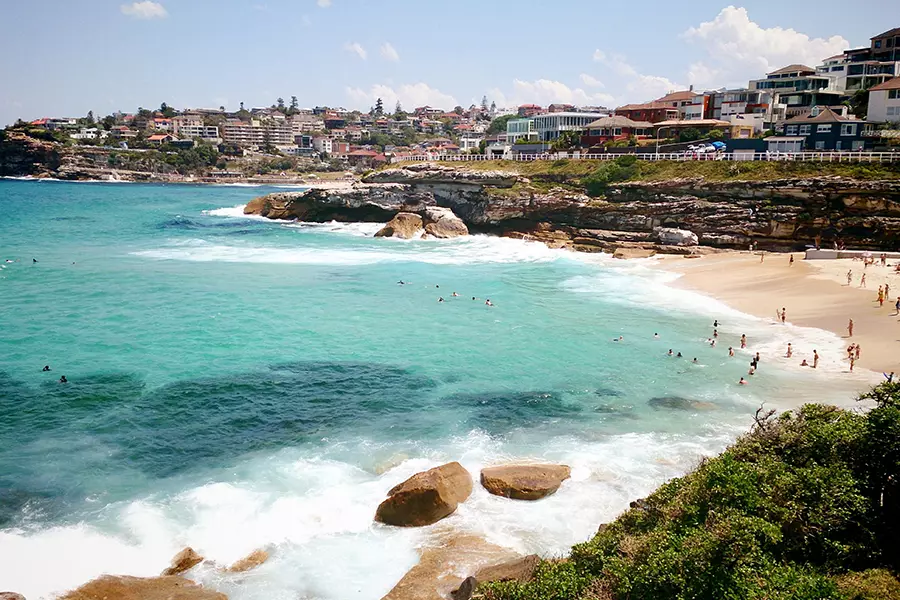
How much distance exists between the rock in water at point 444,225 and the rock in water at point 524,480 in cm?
5192

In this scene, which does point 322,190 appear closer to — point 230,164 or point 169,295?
point 169,295

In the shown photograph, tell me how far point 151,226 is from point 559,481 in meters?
73.5

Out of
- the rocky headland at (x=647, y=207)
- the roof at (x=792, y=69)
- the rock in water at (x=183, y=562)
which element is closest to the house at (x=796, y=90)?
the roof at (x=792, y=69)

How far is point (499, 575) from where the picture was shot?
13906 mm

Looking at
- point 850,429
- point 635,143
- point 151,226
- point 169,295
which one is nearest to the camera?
point 850,429

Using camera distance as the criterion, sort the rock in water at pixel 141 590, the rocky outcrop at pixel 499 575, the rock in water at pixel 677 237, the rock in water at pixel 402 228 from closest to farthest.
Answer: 1. the rocky outcrop at pixel 499 575
2. the rock in water at pixel 141 590
3. the rock in water at pixel 677 237
4. the rock in water at pixel 402 228

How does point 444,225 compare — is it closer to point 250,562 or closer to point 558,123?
point 558,123

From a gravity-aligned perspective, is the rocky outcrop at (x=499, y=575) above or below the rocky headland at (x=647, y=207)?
below

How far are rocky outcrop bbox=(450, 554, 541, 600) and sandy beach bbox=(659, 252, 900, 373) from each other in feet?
68.4

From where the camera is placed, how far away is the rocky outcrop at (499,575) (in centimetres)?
1333

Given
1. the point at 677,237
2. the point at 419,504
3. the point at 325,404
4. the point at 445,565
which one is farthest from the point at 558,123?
the point at 445,565

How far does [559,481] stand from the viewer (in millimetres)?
19078

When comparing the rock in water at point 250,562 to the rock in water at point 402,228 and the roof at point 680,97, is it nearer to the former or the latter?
the rock in water at point 402,228

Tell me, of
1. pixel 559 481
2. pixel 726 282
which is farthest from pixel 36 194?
pixel 559 481
